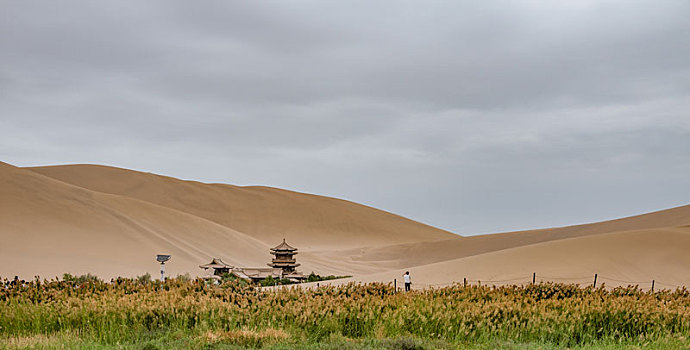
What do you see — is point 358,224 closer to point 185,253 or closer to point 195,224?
point 195,224

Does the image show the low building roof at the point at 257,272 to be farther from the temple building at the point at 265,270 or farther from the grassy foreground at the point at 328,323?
the grassy foreground at the point at 328,323

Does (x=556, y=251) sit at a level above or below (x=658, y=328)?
above

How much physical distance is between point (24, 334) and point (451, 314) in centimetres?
714

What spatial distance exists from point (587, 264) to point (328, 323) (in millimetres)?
23100

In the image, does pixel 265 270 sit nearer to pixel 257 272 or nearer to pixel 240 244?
pixel 257 272

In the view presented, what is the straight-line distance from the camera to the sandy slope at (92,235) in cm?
3591

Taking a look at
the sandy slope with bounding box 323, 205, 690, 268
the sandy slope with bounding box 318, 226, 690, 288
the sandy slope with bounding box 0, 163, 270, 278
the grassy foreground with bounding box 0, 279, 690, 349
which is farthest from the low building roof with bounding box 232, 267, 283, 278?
the sandy slope with bounding box 323, 205, 690, 268

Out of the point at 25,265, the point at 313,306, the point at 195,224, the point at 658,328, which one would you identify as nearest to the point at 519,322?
the point at 658,328

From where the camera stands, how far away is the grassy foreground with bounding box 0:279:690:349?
33.0 feet

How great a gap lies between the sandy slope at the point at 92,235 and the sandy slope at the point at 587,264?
50.3 ft

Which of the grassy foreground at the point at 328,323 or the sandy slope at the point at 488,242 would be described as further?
the sandy slope at the point at 488,242

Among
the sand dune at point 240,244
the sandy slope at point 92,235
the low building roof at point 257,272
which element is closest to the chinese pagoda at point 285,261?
the low building roof at point 257,272

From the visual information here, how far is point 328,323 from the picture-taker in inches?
440

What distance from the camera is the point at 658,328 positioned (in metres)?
11.6
